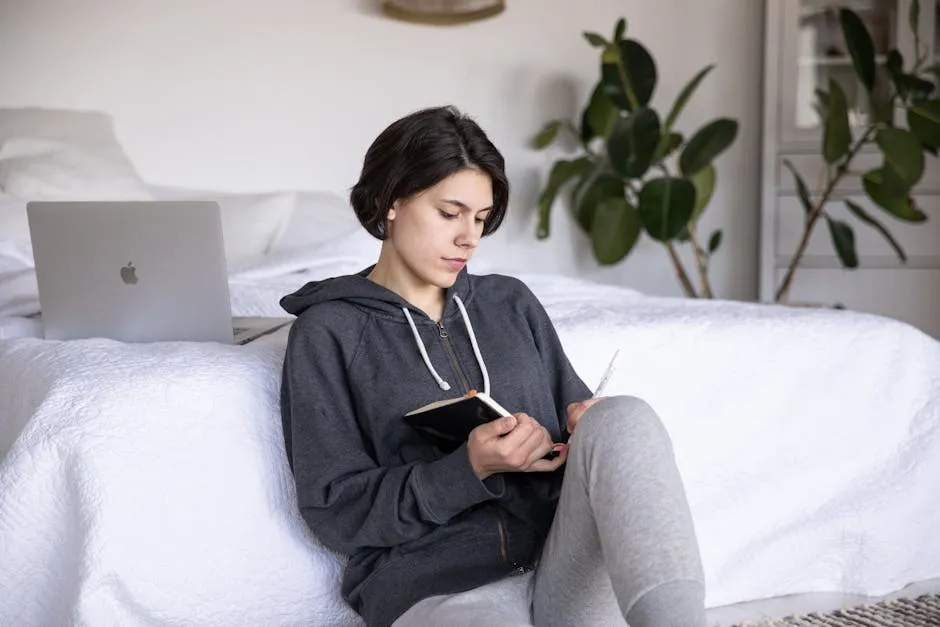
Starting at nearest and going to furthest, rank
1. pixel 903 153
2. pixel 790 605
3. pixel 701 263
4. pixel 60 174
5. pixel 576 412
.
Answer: pixel 576 412
pixel 790 605
pixel 60 174
pixel 903 153
pixel 701 263

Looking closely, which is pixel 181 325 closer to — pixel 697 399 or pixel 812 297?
pixel 697 399

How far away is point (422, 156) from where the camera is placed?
1.21 meters

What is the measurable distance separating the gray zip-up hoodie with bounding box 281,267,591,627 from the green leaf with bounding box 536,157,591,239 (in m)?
2.31

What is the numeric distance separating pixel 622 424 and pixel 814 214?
8.92ft

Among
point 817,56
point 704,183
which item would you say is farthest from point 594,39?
point 817,56

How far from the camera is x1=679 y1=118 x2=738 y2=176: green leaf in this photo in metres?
3.35

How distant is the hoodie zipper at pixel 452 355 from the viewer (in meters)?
1.23

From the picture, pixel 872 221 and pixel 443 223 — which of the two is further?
pixel 872 221

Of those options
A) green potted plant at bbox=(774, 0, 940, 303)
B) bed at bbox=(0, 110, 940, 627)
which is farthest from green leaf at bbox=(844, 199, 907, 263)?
bed at bbox=(0, 110, 940, 627)

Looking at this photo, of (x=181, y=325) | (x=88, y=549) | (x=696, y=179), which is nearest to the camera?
(x=88, y=549)

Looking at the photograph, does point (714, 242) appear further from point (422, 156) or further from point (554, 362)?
point (422, 156)

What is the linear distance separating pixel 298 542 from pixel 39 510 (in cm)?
30

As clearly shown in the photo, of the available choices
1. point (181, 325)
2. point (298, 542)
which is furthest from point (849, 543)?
point (181, 325)

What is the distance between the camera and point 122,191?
9.09 ft
